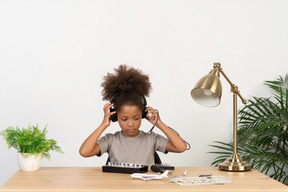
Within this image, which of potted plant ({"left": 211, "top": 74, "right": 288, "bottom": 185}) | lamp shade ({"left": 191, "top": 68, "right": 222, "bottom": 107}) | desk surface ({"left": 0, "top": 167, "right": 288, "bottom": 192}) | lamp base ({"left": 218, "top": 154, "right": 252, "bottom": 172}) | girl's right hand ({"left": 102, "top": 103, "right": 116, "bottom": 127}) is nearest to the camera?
desk surface ({"left": 0, "top": 167, "right": 288, "bottom": 192})

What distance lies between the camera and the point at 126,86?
2635 mm

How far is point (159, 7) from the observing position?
4160mm

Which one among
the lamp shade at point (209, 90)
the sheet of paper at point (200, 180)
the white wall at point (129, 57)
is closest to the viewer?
the sheet of paper at point (200, 180)

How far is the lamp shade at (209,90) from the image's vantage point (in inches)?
91.1

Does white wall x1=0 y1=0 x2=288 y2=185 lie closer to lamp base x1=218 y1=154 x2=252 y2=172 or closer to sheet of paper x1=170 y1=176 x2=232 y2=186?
lamp base x1=218 y1=154 x2=252 y2=172

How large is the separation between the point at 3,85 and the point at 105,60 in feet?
3.33

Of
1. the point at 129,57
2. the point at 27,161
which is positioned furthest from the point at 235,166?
the point at 129,57

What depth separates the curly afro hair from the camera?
2604mm

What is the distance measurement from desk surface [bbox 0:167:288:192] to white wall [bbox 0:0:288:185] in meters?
1.75

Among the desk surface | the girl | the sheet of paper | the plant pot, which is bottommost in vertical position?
the desk surface

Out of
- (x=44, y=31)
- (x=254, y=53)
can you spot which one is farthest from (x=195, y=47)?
(x=44, y=31)

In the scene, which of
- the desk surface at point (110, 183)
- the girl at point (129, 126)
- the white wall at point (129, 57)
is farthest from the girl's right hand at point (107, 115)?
the white wall at point (129, 57)

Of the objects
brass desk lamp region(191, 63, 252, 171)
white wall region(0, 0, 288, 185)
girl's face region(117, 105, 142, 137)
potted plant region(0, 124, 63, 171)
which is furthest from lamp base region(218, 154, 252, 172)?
white wall region(0, 0, 288, 185)

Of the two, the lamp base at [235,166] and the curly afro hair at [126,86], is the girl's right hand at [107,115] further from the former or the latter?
the lamp base at [235,166]
